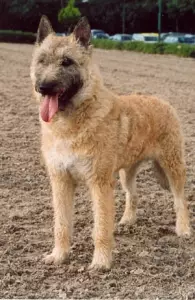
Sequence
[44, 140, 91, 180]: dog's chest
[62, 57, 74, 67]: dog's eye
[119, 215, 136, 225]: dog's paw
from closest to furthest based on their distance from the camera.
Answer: [62, 57, 74, 67]: dog's eye → [44, 140, 91, 180]: dog's chest → [119, 215, 136, 225]: dog's paw

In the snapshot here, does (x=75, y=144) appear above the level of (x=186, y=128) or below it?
above

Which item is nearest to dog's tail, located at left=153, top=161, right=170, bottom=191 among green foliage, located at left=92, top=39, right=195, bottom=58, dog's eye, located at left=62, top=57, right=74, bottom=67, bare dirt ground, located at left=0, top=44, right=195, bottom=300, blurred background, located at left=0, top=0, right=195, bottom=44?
bare dirt ground, located at left=0, top=44, right=195, bottom=300

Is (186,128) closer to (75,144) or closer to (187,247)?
(187,247)

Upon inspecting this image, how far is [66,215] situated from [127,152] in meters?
0.81

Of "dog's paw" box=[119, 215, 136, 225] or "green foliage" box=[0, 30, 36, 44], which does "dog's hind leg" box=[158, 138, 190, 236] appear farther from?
"green foliage" box=[0, 30, 36, 44]

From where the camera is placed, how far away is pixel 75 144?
5.78 m

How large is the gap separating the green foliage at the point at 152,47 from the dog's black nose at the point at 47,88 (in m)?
35.1

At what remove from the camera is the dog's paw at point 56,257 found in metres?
5.98

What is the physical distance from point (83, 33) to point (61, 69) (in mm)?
485

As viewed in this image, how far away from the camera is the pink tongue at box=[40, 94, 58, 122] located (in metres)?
5.66

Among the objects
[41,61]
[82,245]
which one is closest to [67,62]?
[41,61]

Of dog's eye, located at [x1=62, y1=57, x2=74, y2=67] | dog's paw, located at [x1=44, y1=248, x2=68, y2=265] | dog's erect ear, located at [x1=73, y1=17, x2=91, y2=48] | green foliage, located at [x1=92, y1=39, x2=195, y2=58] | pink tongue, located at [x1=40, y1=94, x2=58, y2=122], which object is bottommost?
dog's paw, located at [x1=44, y1=248, x2=68, y2=265]

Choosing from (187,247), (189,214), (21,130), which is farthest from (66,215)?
(21,130)

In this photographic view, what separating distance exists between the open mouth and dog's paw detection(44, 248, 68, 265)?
4.03 ft
